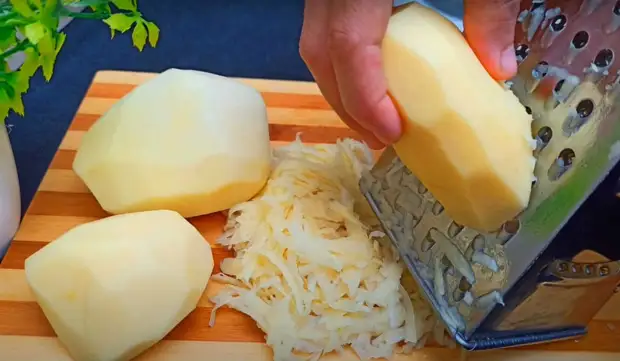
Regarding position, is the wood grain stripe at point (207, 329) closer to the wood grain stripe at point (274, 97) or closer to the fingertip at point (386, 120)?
the fingertip at point (386, 120)

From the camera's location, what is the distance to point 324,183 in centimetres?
130

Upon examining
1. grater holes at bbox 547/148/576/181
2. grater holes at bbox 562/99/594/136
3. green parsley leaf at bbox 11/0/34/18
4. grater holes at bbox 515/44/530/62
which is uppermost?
grater holes at bbox 515/44/530/62

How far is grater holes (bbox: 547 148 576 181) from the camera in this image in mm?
898

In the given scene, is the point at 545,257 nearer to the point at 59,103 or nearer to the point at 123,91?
the point at 123,91

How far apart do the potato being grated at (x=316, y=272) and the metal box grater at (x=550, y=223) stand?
0.07 metres

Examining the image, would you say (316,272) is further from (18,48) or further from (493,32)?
(18,48)

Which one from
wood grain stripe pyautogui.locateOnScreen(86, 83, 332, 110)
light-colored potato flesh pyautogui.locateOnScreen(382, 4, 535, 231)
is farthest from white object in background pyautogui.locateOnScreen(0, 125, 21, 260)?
light-colored potato flesh pyautogui.locateOnScreen(382, 4, 535, 231)

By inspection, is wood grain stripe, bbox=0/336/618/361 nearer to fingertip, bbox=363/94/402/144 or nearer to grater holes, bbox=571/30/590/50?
fingertip, bbox=363/94/402/144

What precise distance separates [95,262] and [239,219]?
1.02 feet

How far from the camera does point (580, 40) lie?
94cm

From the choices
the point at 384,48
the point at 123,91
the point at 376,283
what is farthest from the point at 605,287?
the point at 123,91

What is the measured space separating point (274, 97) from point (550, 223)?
2.93 feet

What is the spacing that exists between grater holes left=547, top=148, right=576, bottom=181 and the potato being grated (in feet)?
1.05

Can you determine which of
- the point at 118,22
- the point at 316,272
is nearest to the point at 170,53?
the point at 118,22
